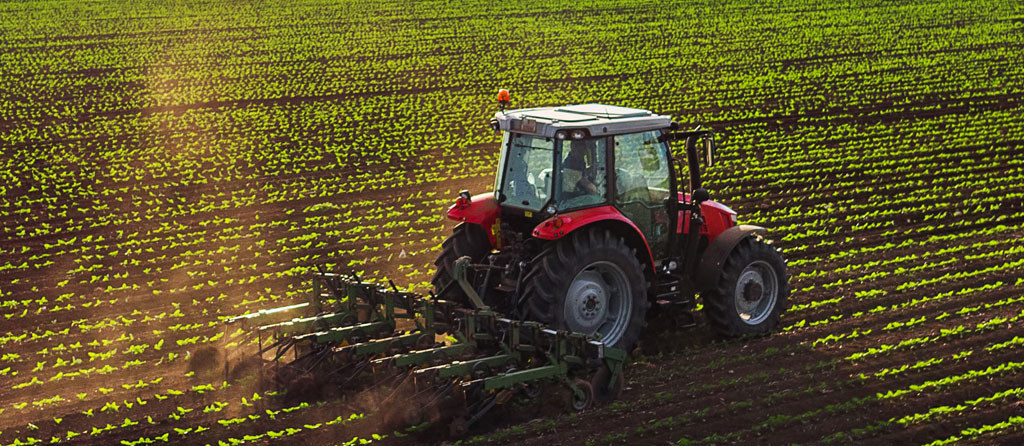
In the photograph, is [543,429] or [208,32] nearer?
[543,429]

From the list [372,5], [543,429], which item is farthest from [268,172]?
[372,5]

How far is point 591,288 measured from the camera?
10.4m

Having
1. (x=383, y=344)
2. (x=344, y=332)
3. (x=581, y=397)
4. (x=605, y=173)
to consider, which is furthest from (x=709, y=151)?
(x=344, y=332)

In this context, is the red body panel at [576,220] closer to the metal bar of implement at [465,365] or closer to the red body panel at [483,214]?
the red body panel at [483,214]

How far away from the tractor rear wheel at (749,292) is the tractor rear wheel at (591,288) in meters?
0.81

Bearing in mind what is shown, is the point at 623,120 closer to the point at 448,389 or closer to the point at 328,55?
the point at 448,389

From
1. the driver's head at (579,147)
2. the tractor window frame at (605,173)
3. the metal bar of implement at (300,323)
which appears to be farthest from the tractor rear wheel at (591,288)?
the metal bar of implement at (300,323)

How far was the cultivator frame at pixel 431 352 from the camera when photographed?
30.3 ft

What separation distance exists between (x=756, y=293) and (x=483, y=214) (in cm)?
274

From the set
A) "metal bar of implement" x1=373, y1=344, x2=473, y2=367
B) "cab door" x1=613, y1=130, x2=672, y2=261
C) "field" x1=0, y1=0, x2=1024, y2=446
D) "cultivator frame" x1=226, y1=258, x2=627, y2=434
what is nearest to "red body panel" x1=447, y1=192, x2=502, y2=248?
"cultivator frame" x1=226, y1=258, x2=627, y2=434

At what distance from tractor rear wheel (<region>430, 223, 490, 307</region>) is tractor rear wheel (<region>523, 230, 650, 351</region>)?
0.84 m

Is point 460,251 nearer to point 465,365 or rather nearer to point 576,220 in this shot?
point 576,220

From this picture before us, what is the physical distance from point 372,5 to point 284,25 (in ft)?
21.4

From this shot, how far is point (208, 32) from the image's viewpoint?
40.5 metres
